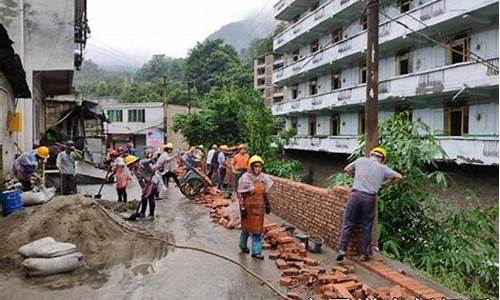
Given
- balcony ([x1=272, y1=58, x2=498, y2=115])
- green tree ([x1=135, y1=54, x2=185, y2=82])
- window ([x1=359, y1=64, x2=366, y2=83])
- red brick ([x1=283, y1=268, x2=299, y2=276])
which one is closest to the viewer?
red brick ([x1=283, y1=268, x2=299, y2=276])

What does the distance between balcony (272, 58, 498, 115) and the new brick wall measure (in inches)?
412

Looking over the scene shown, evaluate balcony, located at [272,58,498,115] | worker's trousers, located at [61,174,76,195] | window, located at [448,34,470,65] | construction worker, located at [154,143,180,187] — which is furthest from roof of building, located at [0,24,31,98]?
window, located at [448,34,470,65]

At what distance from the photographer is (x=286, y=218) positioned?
10.1 meters

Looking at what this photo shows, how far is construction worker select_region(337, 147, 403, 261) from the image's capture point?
6.48 metres

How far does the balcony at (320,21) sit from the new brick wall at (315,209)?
18408 millimetres

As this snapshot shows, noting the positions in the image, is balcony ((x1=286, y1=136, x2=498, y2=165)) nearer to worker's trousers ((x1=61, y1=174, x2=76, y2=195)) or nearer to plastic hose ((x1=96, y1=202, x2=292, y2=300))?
plastic hose ((x1=96, y1=202, x2=292, y2=300))

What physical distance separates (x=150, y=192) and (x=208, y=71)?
64.8m

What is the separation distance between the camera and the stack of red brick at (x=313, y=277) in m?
5.18

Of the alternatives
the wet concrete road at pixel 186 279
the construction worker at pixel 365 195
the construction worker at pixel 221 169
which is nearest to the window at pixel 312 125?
the construction worker at pixel 221 169

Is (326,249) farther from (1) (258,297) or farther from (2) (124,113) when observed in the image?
(2) (124,113)

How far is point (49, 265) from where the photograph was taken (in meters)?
5.96

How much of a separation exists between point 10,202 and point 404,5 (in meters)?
21.2

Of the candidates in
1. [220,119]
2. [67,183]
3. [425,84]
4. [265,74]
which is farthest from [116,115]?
[67,183]

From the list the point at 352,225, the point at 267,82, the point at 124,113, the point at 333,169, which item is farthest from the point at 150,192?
the point at 267,82
